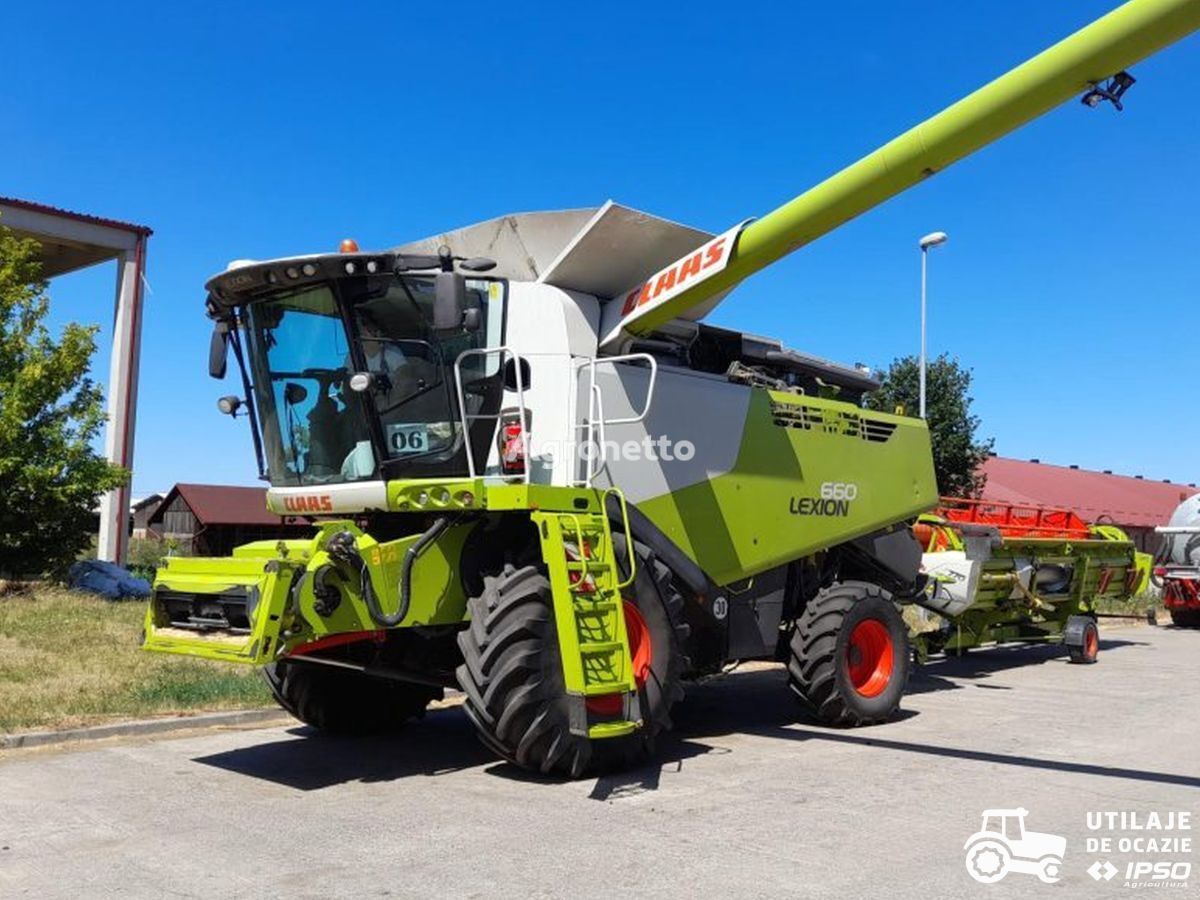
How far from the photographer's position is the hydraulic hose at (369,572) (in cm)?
632

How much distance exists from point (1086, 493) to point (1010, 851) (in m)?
45.3

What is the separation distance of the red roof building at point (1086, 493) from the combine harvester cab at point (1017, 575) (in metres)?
24.7

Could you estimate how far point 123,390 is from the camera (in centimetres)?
2034

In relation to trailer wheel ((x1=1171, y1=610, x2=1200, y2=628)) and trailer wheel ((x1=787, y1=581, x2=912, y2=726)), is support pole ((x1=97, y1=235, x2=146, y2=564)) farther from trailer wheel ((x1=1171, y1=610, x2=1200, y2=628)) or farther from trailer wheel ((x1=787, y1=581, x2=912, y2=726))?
trailer wheel ((x1=1171, y1=610, x2=1200, y2=628))

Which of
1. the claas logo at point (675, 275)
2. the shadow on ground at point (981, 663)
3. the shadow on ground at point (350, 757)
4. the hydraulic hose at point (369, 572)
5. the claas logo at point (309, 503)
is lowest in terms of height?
the shadow on ground at point (350, 757)

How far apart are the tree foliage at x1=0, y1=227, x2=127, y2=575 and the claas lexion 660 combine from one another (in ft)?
34.1

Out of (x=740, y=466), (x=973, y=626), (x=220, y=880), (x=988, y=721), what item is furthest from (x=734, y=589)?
(x=973, y=626)

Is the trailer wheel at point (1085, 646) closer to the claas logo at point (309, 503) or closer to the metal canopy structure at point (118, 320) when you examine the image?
the claas logo at point (309, 503)

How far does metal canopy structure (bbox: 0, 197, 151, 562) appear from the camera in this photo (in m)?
19.8

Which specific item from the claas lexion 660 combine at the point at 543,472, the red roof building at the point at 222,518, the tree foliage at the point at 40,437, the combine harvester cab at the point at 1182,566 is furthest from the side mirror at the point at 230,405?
the red roof building at the point at 222,518

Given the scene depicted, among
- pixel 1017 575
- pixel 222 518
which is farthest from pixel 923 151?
pixel 222 518

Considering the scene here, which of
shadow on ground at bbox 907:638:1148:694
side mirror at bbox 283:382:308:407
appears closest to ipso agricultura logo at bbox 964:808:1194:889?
side mirror at bbox 283:382:308:407

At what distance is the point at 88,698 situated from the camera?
28.0 ft

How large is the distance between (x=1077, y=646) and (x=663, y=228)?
9.66 m
